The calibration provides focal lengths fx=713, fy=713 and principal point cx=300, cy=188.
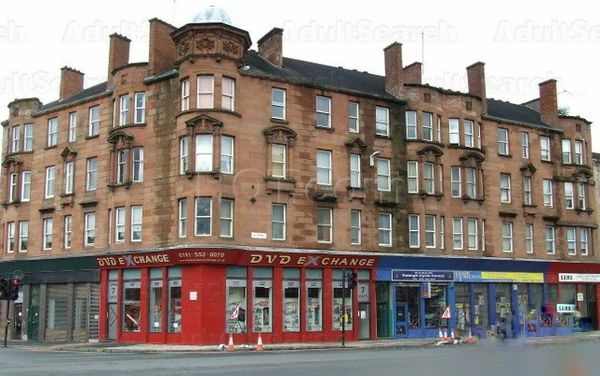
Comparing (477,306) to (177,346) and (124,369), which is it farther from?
(124,369)

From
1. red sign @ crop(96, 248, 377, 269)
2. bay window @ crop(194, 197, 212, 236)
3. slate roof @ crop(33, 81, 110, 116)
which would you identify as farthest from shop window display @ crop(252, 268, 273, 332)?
slate roof @ crop(33, 81, 110, 116)

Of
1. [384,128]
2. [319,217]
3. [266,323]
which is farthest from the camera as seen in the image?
[384,128]

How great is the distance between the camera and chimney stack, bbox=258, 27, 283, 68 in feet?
139

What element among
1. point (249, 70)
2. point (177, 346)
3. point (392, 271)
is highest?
point (249, 70)

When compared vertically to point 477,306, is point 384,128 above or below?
above

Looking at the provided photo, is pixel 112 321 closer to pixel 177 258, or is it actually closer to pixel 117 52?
pixel 177 258

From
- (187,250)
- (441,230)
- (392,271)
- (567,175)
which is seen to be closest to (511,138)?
(567,175)

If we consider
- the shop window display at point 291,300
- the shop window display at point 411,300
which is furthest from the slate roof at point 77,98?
the shop window display at point 411,300

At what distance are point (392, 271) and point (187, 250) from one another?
13.0m

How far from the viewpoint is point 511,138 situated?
48812 mm

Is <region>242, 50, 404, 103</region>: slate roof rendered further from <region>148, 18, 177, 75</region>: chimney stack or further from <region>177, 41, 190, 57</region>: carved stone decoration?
<region>148, 18, 177, 75</region>: chimney stack

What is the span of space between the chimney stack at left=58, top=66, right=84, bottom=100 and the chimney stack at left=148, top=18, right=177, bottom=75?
9.69m

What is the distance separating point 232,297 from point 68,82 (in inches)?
800

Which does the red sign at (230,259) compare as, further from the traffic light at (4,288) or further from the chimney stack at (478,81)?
the chimney stack at (478,81)
